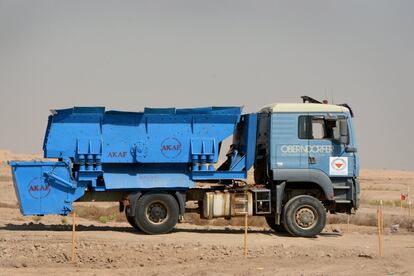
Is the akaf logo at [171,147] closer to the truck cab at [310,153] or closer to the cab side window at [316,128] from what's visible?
the truck cab at [310,153]

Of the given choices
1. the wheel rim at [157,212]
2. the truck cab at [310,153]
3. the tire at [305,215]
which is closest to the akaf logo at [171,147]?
the wheel rim at [157,212]

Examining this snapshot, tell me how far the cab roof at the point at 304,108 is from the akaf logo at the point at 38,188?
6338 mm

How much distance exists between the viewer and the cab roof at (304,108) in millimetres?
18266

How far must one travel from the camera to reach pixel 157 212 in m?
17.9

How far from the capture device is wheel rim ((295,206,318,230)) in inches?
714

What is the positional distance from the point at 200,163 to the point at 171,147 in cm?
90

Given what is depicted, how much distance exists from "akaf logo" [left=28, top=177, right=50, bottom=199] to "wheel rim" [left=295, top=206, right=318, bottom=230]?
22.0 ft

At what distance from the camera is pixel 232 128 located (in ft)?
60.1

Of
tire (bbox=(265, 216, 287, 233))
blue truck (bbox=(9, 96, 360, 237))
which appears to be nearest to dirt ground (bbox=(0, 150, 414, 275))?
blue truck (bbox=(9, 96, 360, 237))

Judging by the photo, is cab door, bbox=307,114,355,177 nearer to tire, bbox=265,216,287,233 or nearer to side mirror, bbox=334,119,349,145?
side mirror, bbox=334,119,349,145

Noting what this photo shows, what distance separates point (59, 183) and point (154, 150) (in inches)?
103

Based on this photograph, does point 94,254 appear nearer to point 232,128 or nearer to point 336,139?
point 232,128

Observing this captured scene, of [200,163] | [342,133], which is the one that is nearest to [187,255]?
[200,163]

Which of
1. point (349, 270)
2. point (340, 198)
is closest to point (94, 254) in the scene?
point (349, 270)
